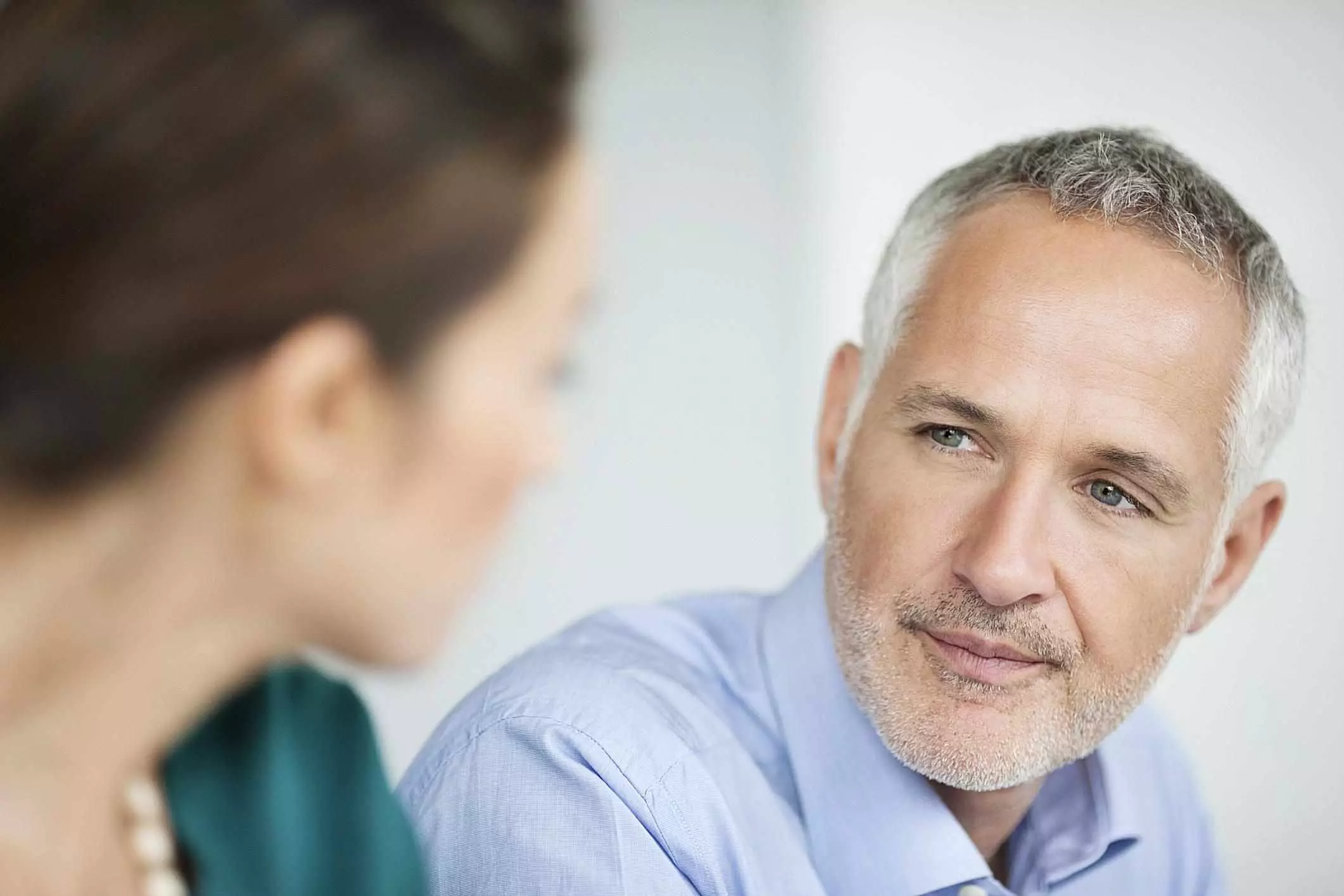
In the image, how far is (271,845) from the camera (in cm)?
78

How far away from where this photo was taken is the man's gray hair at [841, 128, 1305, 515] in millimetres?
1300

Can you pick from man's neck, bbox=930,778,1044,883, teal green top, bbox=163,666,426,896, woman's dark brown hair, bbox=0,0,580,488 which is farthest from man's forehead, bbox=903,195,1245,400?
woman's dark brown hair, bbox=0,0,580,488

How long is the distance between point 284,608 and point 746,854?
0.65 m

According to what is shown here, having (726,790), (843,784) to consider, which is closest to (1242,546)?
(843,784)

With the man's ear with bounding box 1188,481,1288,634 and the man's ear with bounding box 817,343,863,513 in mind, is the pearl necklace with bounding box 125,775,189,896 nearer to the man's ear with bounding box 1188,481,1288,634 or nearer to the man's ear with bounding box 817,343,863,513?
the man's ear with bounding box 817,343,863,513

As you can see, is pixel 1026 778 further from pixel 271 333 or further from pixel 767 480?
pixel 767 480

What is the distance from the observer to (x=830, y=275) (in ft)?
9.15

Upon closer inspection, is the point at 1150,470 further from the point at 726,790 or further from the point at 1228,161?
the point at 1228,161

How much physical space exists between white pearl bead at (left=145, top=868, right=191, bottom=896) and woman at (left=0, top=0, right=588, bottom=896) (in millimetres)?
23

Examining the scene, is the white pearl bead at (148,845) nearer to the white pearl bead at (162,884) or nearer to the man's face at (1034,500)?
the white pearl bead at (162,884)

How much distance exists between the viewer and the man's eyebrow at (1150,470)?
1234mm

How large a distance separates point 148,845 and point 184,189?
1.10 ft

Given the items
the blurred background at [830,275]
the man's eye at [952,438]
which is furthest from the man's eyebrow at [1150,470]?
the blurred background at [830,275]

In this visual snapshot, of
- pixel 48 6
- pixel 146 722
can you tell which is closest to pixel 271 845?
pixel 146 722
